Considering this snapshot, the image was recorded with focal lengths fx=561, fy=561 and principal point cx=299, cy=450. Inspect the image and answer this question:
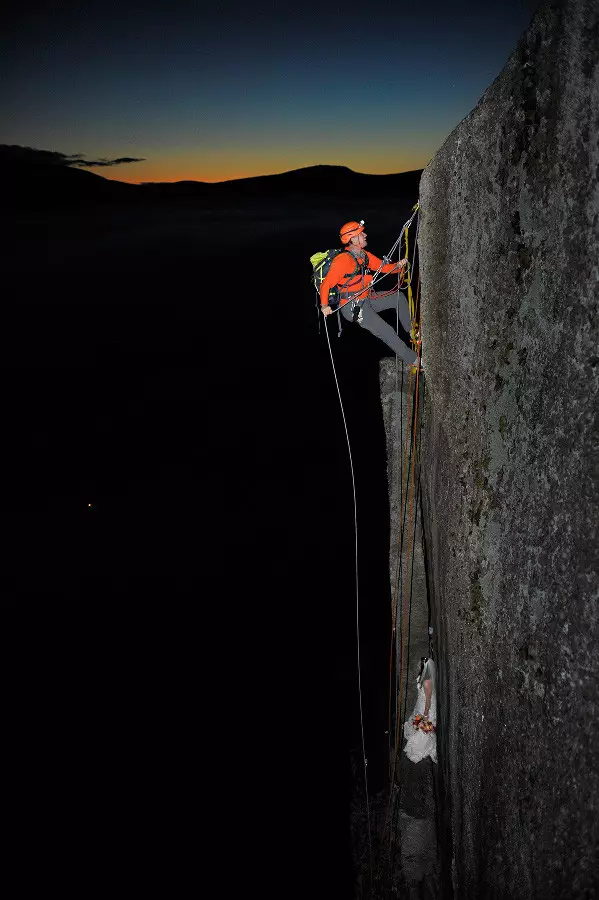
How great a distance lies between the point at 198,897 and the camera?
13273 mm

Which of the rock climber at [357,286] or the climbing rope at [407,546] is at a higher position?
the rock climber at [357,286]

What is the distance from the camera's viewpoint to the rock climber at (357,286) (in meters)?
6.30

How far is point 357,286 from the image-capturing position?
6430 millimetres

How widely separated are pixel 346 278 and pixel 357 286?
16cm

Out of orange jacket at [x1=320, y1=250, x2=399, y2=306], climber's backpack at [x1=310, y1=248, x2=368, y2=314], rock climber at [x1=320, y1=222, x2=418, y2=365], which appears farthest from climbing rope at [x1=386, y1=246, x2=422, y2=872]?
climber's backpack at [x1=310, y1=248, x2=368, y2=314]

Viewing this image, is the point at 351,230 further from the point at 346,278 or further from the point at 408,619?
the point at 408,619

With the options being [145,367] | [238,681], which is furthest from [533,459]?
[145,367]

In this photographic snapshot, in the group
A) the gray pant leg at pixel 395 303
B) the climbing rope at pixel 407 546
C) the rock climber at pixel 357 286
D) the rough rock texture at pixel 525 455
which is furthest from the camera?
the gray pant leg at pixel 395 303

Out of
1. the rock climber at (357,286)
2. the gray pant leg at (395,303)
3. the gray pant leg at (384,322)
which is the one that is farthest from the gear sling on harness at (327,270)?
the gray pant leg at (395,303)

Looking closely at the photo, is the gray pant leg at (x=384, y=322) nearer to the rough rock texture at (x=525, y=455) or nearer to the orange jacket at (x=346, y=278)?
the orange jacket at (x=346, y=278)

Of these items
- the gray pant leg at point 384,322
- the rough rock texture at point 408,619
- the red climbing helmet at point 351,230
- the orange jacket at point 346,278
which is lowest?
the rough rock texture at point 408,619

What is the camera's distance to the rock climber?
6305mm

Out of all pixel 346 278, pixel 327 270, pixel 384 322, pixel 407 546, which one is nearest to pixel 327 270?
pixel 327 270

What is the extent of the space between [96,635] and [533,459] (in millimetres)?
23180
